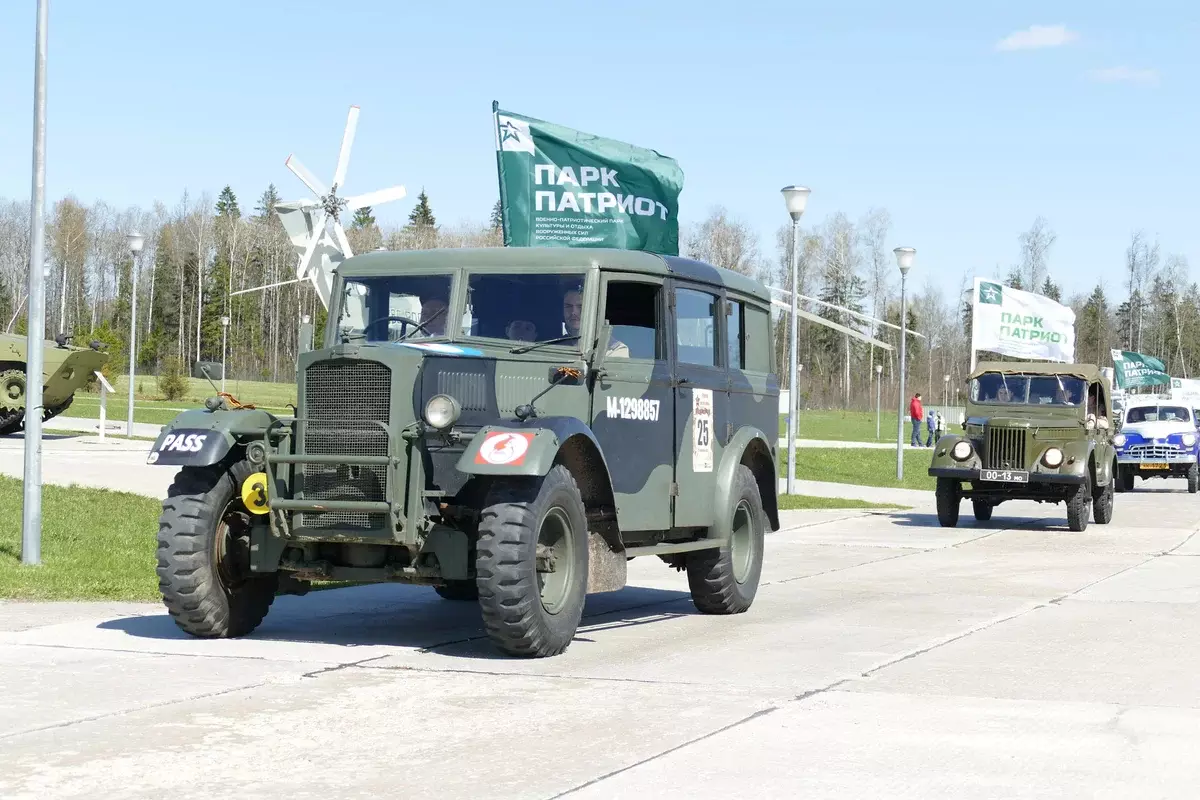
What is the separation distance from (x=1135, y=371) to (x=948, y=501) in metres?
35.8

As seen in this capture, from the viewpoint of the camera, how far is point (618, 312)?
1014 centimetres

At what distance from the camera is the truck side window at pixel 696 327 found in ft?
35.1

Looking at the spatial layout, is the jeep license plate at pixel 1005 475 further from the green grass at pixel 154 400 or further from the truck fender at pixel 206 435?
the green grass at pixel 154 400

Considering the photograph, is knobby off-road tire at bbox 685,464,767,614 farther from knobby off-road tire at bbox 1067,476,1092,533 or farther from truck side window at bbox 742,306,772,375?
knobby off-road tire at bbox 1067,476,1092,533

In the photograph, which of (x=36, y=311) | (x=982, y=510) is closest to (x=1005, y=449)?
(x=982, y=510)

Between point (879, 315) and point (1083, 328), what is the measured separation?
1779 centimetres

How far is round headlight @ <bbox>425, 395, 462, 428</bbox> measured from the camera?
29.0 ft

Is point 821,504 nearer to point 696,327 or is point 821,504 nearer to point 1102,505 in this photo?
point 1102,505

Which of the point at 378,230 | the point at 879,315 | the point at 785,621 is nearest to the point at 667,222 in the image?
the point at 785,621

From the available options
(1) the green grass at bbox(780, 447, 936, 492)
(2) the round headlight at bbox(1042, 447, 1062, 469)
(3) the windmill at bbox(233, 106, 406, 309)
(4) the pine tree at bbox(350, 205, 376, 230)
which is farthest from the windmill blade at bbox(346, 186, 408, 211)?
(4) the pine tree at bbox(350, 205, 376, 230)

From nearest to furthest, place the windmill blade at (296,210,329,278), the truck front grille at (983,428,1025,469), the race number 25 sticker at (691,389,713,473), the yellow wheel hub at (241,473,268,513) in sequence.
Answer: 1. the yellow wheel hub at (241,473,268,513)
2. the race number 25 sticker at (691,389,713,473)
3. the truck front grille at (983,428,1025,469)
4. the windmill blade at (296,210,329,278)

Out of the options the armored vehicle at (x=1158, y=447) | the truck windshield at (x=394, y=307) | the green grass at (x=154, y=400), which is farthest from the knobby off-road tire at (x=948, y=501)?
the green grass at (x=154, y=400)

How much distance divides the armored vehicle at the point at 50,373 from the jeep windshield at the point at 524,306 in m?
26.1

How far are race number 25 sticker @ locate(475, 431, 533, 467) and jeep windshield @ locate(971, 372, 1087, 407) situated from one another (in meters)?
15.6
